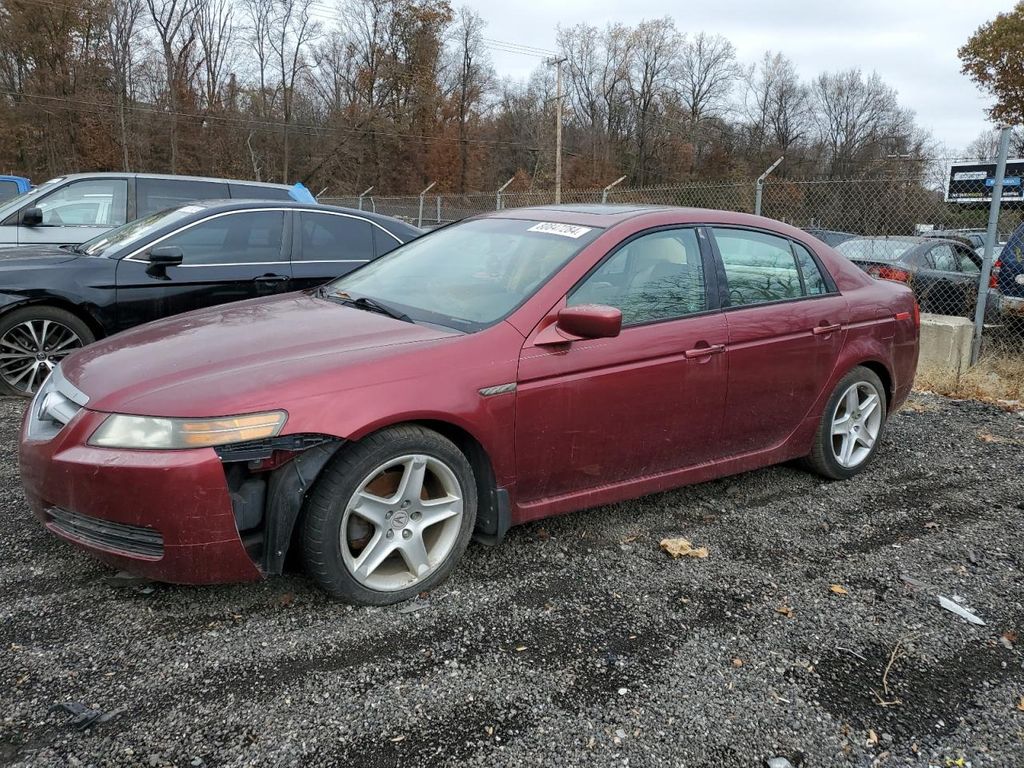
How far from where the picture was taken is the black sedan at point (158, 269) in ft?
17.9

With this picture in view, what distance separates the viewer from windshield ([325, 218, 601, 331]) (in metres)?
3.25

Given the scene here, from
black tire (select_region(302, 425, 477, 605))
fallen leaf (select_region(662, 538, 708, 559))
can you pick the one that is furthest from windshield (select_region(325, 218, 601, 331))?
fallen leaf (select_region(662, 538, 708, 559))

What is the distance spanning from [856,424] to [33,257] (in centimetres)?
585

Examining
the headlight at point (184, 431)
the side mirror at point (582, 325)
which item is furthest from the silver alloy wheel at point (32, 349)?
the side mirror at point (582, 325)

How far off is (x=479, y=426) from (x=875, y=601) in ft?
5.77

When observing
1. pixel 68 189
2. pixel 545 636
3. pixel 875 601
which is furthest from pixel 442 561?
pixel 68 189

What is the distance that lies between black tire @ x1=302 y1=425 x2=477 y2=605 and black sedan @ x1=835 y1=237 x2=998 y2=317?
778cm

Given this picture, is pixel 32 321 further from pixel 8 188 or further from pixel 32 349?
pixel 8 188

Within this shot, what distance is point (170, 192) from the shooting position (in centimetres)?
805

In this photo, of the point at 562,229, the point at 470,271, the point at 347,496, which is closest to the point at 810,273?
the point at 562,229

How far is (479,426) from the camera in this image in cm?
292

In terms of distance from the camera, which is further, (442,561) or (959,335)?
(959,335)

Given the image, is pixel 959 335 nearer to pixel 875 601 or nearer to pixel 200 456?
pixel 875 601

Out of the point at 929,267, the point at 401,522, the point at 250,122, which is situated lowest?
the point at 401,522
